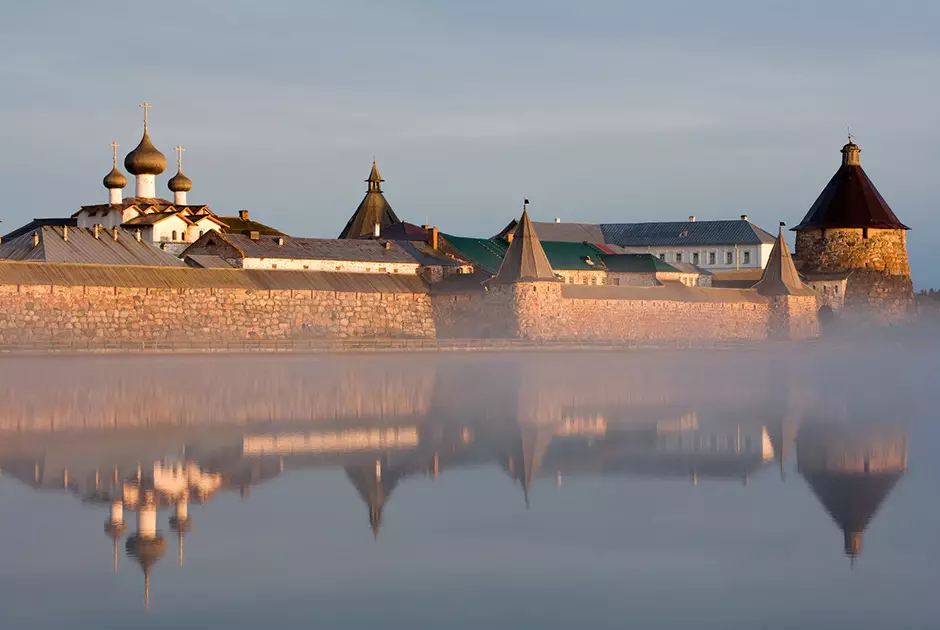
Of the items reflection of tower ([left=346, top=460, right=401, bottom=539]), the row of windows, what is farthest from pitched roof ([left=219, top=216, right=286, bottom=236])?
reflection of tower ([left=346, top=460, right=401, bottom=539])

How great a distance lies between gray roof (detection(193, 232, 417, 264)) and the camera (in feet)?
171

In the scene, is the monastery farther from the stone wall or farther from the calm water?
the calm water

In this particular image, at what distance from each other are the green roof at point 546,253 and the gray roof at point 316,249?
4.09 meters

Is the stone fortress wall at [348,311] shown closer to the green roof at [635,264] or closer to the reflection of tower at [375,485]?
the green roof at [635,264]

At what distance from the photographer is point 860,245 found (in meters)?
63.3

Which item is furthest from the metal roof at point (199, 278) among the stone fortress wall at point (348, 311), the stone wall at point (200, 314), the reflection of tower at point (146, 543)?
the reflection of tower at point (146, 543)

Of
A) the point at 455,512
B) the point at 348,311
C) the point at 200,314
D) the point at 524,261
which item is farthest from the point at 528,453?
the point at 524,261

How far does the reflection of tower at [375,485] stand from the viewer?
14047 mm

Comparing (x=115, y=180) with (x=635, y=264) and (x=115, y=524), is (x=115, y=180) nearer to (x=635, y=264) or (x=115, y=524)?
(x=635, y=264)

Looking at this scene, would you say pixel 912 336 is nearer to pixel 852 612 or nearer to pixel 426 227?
pixel 426 227

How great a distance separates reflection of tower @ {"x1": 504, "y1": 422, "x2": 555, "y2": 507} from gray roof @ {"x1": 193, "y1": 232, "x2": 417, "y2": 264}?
30394 mm

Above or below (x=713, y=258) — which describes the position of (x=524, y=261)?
below

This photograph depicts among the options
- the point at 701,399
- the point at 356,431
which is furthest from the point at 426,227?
the point at 356,431

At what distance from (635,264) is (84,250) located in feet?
86.0
